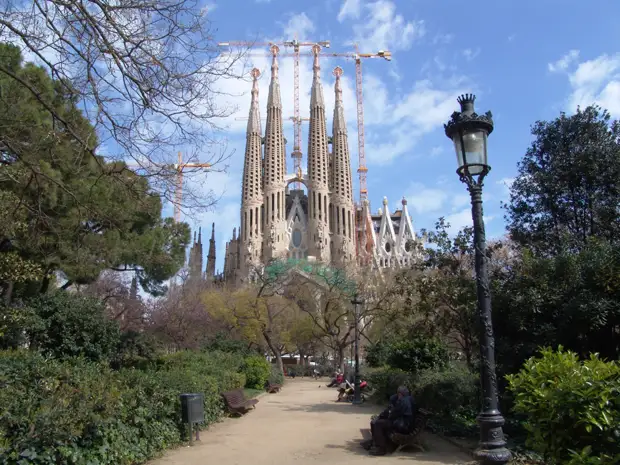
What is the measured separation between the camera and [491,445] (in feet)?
13.4

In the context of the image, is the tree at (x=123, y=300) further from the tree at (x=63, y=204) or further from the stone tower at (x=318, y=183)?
the stone tower at (x=318, y=183)

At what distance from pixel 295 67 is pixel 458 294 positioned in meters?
81.7

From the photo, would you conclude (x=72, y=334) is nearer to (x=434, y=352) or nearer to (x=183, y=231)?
(x=183, y=231)

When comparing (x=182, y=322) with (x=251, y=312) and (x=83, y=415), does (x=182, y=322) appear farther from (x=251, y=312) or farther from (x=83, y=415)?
(x=83, y=415)

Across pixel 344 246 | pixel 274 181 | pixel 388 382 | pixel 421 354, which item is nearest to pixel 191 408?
pixel 388 382

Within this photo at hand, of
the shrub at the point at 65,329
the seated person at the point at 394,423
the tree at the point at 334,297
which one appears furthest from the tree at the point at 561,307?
the tree at the point at 334,297

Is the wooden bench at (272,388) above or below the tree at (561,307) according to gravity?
below

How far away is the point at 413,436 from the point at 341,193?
59134 millimetres

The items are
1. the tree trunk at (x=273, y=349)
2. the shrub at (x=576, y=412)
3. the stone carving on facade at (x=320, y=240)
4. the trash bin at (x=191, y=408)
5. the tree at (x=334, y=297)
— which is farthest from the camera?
the stone carving on facade at (x=320, y=240)

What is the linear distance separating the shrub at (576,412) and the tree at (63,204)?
14.9ft

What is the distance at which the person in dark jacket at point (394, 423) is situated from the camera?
7082 millimetres

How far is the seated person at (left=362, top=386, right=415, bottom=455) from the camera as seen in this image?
708 cm

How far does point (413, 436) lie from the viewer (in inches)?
279

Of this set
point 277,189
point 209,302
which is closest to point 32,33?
point 209,302
